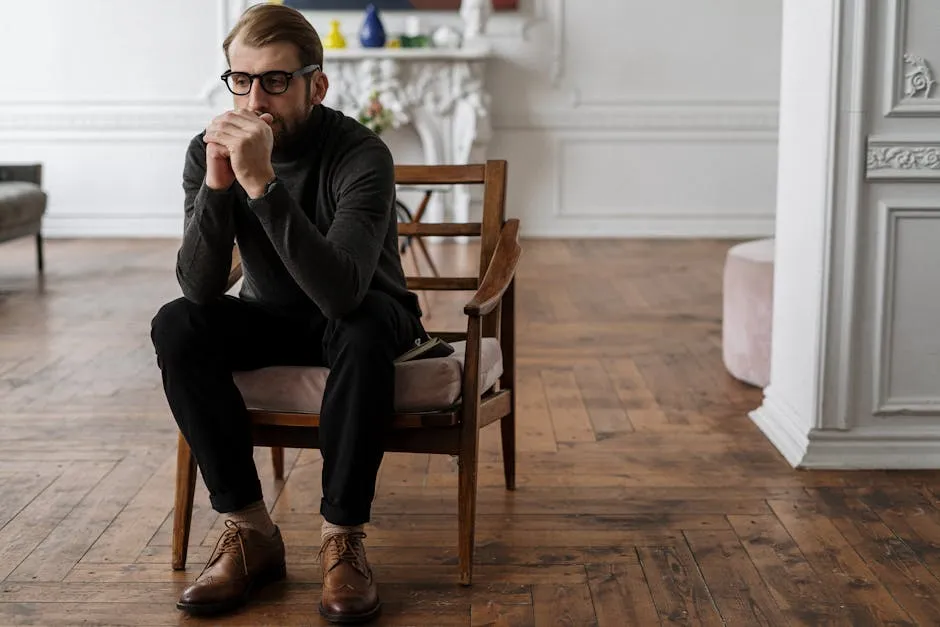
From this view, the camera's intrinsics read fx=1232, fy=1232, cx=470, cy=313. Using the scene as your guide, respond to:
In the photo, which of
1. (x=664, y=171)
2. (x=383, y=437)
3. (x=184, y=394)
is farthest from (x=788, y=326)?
(x=664, y=171)

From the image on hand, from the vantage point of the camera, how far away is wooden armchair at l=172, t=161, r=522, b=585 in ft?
7.66

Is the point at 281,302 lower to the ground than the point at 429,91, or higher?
lower

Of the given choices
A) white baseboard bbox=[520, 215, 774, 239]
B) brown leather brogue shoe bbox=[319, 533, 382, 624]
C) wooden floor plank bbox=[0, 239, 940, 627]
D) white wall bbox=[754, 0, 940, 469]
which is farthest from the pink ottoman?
white baseboard bbox=[520, 215, 774, 239]

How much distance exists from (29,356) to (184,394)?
8.09ft

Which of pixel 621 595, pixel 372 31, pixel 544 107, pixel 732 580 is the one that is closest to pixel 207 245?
pixel 621 595

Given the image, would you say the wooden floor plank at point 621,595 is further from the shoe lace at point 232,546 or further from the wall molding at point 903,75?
the wall molding at point 903,75

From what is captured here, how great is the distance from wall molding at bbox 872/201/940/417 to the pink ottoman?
33.4 inches

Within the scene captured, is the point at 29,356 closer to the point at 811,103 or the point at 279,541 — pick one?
the point at 279,541

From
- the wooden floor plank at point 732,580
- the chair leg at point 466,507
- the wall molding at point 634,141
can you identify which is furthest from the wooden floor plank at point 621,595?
the wall molding at point 634,141

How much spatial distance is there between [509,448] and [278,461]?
58cm

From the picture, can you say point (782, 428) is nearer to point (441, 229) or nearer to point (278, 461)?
point (441, 229)

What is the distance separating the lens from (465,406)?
7.70ft

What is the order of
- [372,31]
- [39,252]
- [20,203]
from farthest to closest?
1. [372,31]
2. [39,252]
3. [20,203]

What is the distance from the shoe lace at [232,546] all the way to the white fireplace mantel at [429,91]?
550cm
